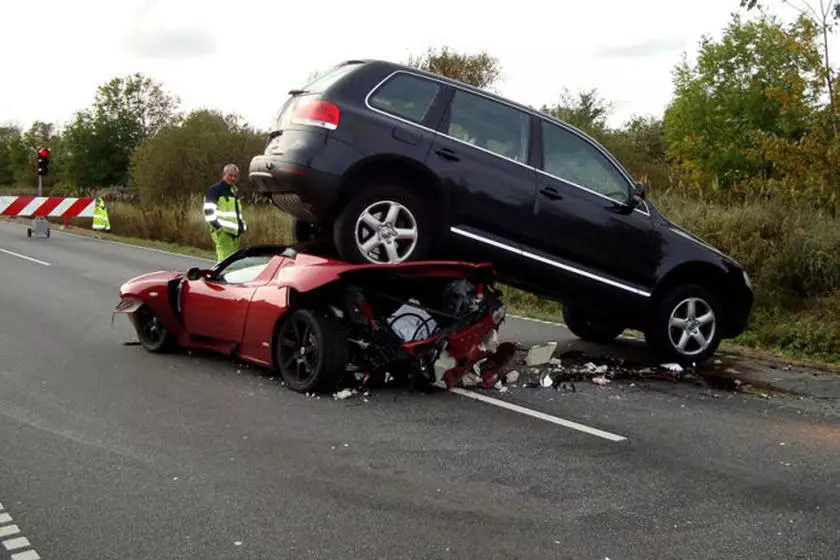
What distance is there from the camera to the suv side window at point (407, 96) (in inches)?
269

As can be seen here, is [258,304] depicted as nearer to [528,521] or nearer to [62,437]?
[62,437]

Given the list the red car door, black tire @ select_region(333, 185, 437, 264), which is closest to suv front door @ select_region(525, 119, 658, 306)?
black tire @ select_region(333, 185, 437, 264)

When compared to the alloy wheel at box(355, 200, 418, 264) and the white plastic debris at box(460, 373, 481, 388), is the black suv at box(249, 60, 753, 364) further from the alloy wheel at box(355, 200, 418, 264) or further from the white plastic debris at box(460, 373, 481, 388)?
the white plastic debris at box(460, 373, 481, 388)

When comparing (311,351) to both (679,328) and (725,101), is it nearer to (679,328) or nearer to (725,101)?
(679,328)

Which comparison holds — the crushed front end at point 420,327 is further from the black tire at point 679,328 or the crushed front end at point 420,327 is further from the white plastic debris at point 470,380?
the black tire at point 679,328

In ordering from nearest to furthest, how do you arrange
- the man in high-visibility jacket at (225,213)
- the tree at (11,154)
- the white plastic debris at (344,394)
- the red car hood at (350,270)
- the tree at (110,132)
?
the red car hood at (350,270)
the white plastic debris at (344,394)
the man in high-visibility jacket at (225,213)
the tree at (110,132)
the tree at (11,154)

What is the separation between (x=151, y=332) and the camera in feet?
27.1

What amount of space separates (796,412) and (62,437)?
17.4ft

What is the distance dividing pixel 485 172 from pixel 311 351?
197 cm

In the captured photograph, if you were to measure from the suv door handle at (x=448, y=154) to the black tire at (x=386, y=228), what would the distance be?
382mm

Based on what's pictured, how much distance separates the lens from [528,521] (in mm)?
4156

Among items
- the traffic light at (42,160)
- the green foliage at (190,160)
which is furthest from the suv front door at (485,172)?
the traffic light at (42,160)

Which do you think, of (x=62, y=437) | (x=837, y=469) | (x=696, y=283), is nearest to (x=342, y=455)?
(x=62, y=437)

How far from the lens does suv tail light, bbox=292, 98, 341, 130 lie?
6.62m
